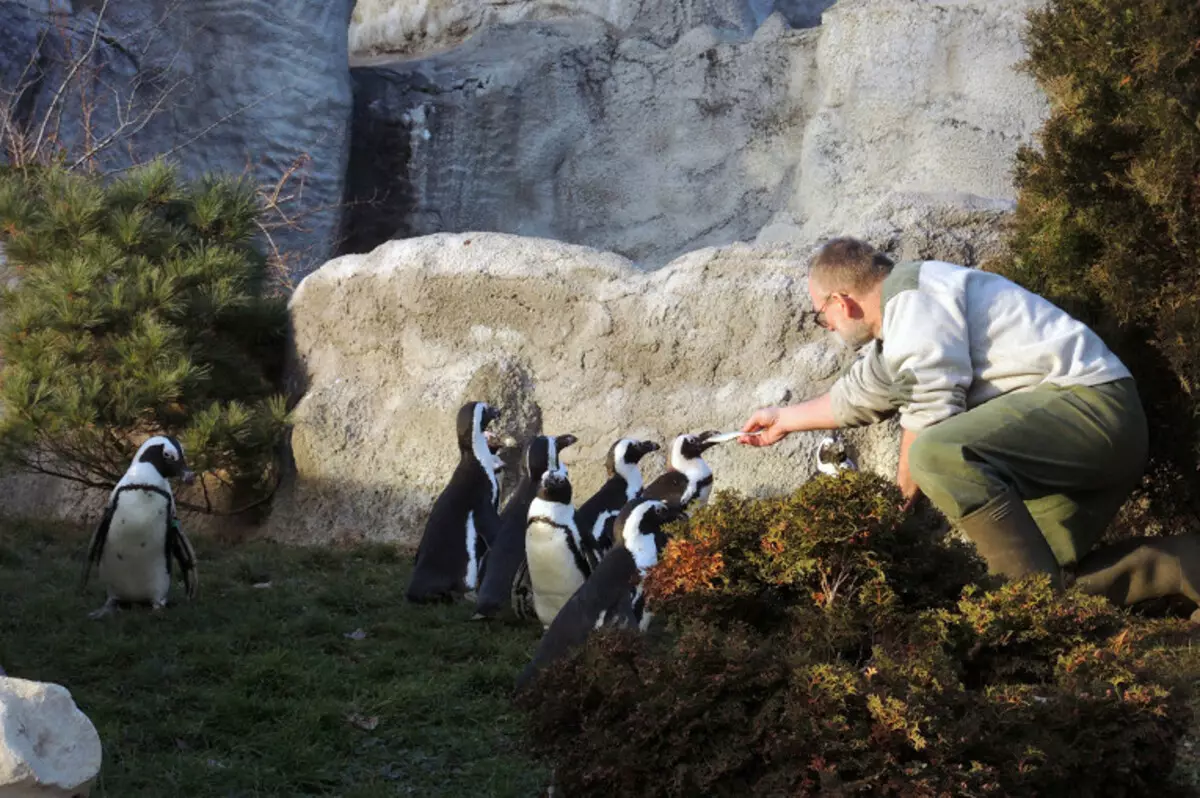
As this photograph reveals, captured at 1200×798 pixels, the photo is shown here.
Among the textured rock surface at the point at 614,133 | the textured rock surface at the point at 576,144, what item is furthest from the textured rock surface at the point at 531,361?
the textured rock surface at the point at 576,144

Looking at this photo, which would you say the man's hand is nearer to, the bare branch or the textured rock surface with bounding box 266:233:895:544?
A: the textured rock surface with bounding box 266:233:895:544

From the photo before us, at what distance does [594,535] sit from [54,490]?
3.96 m

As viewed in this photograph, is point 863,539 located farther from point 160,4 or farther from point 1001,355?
point 160,4

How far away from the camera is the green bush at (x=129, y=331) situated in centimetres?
802

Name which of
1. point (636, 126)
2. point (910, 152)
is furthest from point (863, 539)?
point (636, 126)

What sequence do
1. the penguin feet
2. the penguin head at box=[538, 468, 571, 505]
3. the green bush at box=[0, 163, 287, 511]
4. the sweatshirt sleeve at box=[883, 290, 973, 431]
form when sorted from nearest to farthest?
the sweatshirt sleeve at box=[883, 290, 973, 431], the penguin feet, the penguin head at box=[538, 468, 571, 505], the green bush at box=[0, 163, 287, 511]

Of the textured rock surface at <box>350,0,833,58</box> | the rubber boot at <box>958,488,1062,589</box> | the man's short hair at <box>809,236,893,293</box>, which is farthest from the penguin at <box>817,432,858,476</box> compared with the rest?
the textured rock surface at <box>350,0,833,58</box>

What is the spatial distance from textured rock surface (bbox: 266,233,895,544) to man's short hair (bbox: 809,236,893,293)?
258 centimetres

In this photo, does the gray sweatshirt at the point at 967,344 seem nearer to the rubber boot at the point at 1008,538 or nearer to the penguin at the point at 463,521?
the rubber boot at the point at 1008,538

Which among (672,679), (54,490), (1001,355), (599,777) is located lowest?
(54,490)

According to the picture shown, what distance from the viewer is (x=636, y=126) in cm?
1302

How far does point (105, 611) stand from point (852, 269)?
3251 millimetres

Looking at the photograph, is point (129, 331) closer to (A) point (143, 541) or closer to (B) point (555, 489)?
(A) point (143, 541)

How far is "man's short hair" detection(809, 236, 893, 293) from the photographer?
4.53 m
